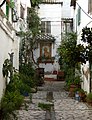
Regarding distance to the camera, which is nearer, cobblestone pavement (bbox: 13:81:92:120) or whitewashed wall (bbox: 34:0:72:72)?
cobblestone pavement (bbox: 13:81:92:120)

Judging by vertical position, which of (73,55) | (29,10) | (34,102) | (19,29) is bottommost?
(34,102)

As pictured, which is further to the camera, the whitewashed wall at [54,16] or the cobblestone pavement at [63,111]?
the whitewashed wall at [54,16]

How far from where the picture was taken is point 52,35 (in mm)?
37406

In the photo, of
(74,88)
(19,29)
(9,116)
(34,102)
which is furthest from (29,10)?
(9,116)

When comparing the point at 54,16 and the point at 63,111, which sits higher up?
the point at 54,16

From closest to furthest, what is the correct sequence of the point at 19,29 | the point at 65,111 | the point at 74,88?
1. the point at 65,111
2. the point at 74,88
3. the point at 19,29

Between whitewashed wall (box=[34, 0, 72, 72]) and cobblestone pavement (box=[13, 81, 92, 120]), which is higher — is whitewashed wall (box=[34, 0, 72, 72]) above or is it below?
above

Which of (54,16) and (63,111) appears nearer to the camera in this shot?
(63,111)

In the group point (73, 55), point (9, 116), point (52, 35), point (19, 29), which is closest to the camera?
point (9, 116)

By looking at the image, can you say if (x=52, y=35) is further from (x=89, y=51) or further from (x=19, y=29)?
(x=89, y=51)

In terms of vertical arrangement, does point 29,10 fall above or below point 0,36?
above

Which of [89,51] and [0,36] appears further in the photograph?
[0,36]

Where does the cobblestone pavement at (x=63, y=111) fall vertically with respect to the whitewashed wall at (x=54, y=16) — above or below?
below

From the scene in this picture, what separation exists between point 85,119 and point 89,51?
2414 millimetres
